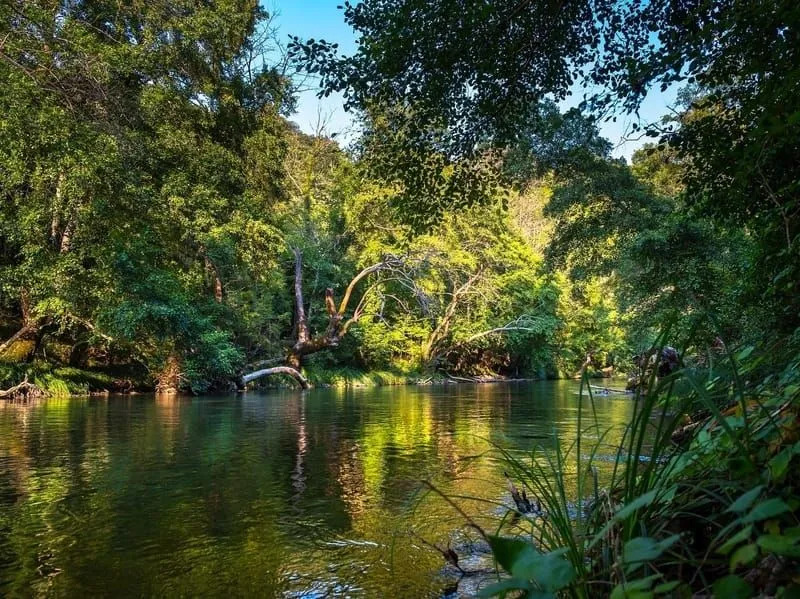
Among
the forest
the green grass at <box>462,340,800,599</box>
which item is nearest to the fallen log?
the forest

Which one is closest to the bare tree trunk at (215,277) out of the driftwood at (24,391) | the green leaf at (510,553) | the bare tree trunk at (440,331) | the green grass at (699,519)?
the driftwood at (24,391)

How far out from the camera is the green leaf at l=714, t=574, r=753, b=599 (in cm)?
113

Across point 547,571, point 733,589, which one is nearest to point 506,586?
point 547,571

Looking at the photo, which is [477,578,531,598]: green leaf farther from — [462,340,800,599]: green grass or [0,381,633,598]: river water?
[0,381,633,598]: river water

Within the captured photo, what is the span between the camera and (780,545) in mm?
1146

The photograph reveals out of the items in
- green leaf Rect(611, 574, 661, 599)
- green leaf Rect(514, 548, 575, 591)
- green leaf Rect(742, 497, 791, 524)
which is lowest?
green leaf Rect(611, 574, 661, 599)

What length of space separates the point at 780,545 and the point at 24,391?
20868mm

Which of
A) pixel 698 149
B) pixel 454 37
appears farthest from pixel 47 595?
pixel 698 149

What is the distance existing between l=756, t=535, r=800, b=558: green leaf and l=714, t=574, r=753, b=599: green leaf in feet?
0.27

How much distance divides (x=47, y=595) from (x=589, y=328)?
48.0m

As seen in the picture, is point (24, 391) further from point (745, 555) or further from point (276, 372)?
point (745, 555)

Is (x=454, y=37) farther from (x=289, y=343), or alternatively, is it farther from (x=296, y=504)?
(x=289, y=343)

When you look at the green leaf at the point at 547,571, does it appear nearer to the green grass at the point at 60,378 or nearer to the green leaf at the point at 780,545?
the green leaf at the point at 780,545

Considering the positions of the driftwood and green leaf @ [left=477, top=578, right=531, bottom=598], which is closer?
green leaf @ [left=477, top=578, right=531, bottom=598]
